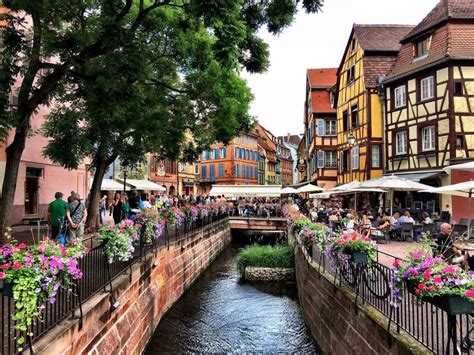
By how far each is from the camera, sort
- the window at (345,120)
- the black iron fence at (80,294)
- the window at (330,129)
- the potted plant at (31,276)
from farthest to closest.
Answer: the window at (330,129)
the window at (345,120)
the black iron fence at (80,294)
the potted plant at (31,276)

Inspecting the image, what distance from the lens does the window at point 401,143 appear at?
79.0 ft

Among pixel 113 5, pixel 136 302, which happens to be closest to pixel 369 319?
pixel 136 302

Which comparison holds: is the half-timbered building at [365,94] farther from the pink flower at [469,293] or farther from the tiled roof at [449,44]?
the pink flower at [469,293]

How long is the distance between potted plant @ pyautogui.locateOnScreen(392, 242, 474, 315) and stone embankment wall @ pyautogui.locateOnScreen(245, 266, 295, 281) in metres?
13.4

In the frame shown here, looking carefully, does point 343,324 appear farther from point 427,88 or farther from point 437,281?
point 427,88

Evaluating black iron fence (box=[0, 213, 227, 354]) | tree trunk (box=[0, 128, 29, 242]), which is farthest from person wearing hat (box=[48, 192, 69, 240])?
black iron fence (box=[0, 213, 227, 354])

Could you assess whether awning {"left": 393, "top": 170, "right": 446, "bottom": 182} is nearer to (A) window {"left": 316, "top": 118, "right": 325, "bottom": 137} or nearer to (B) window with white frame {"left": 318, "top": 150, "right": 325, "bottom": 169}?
(B) window with white frame {"left": 318, "top": 150, "right": 325, "bottom": 169}

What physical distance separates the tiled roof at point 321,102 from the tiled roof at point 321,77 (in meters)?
0.88

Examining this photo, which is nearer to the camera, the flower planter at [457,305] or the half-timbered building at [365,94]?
the flower planter at [457,305]

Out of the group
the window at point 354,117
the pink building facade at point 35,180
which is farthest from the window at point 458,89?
the pink building facade at point 35,180

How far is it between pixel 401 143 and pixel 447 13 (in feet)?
24.1

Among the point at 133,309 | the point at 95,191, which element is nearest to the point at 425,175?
the point at 95,191

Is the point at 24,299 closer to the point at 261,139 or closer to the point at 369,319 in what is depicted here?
the point at 369,319

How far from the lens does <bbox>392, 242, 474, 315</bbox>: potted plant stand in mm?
4148
